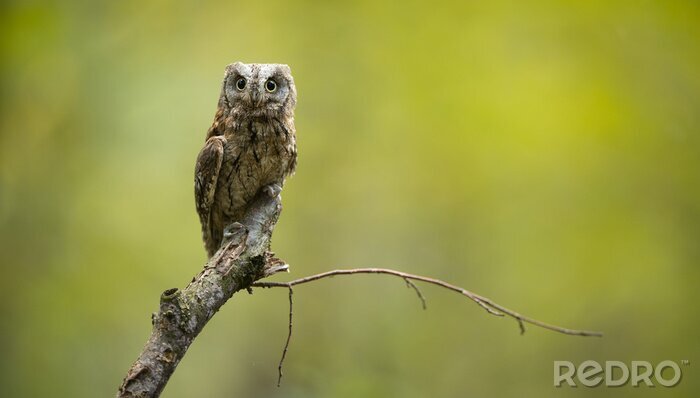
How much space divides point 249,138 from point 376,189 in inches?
86.5

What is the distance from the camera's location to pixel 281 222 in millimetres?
4176

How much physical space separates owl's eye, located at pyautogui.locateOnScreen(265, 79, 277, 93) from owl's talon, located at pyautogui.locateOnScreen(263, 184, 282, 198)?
0.35m

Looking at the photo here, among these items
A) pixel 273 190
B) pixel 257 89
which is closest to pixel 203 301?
pixel 273 190

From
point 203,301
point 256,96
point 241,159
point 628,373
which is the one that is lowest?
point 628,373

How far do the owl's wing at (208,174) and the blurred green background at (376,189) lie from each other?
5.73 ft

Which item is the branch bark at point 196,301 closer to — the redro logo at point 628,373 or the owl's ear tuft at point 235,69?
the owl's ear tuft at point 235,69

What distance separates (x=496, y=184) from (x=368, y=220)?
3.04 feet

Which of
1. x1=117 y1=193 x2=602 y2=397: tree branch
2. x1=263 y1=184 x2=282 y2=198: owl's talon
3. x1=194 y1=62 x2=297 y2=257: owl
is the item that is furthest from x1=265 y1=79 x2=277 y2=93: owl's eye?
x1=117 y1=193 x2=602 y2=397: tree branch

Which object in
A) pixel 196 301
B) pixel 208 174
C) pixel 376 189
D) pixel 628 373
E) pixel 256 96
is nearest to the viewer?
pixel 196 301

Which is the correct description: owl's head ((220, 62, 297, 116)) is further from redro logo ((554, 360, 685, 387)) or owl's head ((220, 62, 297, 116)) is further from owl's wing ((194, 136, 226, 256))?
redro logo ((554, 360, 685, 387))

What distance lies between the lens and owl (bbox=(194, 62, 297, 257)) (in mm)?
2170

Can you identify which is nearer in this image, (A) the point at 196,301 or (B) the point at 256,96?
(A) the point at 196,301

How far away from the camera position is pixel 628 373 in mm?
3396

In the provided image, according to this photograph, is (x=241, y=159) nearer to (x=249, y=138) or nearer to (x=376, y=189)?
(x=249, y=138)
